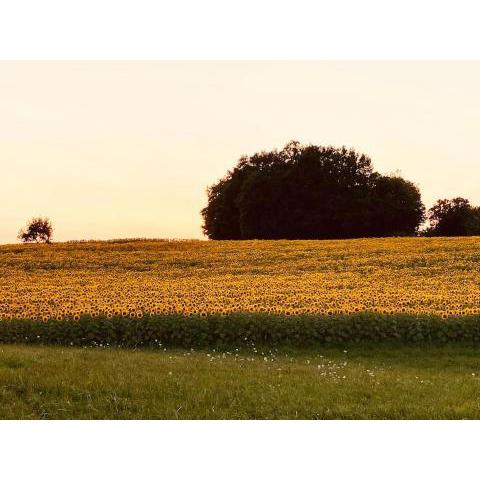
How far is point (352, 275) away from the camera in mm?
25828

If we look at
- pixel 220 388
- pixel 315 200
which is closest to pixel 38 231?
pixel 315 200

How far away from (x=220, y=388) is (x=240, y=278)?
594 inches

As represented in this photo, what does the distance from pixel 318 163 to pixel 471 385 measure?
49833 mm

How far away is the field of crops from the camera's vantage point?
18.2 m

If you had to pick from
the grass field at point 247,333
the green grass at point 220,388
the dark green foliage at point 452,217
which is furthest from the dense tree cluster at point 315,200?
the green grass at point 220,388

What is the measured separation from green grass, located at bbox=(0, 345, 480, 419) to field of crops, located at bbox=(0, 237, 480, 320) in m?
3.71

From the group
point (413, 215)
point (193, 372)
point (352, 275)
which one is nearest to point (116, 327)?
point (193, 372)

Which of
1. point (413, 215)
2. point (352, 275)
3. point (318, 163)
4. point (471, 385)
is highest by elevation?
point (318, 163)

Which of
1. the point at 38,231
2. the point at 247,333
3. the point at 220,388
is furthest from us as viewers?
the point at 38,231

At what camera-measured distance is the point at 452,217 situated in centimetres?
6059

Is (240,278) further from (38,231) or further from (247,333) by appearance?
(38,231)

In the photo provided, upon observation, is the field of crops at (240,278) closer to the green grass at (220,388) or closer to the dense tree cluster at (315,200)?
the green grass at (220,388)

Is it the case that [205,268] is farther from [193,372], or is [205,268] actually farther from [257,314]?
[193,372]

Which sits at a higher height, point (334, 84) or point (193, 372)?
point (334, 84)
